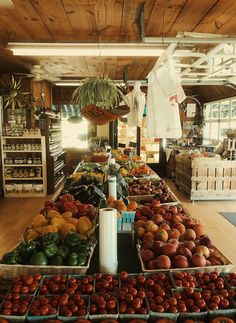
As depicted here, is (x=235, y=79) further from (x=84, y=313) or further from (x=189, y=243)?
(x=84, y=313)

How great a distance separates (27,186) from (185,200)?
376 cm

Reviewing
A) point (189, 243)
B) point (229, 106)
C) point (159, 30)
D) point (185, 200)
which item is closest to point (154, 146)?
point (229, 106)

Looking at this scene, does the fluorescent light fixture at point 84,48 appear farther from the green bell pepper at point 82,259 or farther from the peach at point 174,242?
the green bell pepper at point 82,259

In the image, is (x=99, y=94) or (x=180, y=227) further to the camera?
(x=99, y=94)

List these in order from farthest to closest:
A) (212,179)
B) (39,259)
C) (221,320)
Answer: (212,179)
(39,259)
(221,320)

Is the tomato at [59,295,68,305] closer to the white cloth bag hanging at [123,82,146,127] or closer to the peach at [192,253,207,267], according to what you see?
the peach at [192,253,207,267]

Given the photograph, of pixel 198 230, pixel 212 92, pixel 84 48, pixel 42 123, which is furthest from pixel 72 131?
pixel 198 230

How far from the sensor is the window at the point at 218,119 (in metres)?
8.52

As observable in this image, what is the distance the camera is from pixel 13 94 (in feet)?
23.4

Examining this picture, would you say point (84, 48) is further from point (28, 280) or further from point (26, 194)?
point (26, 194)

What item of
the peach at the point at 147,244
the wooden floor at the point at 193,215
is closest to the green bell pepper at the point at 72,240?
the peach at the point at 147,244

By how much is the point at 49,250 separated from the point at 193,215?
14.1 ft

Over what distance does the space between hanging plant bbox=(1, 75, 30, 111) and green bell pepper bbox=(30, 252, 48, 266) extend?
6.11 metres

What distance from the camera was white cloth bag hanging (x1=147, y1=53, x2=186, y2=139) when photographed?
8.19 feet
